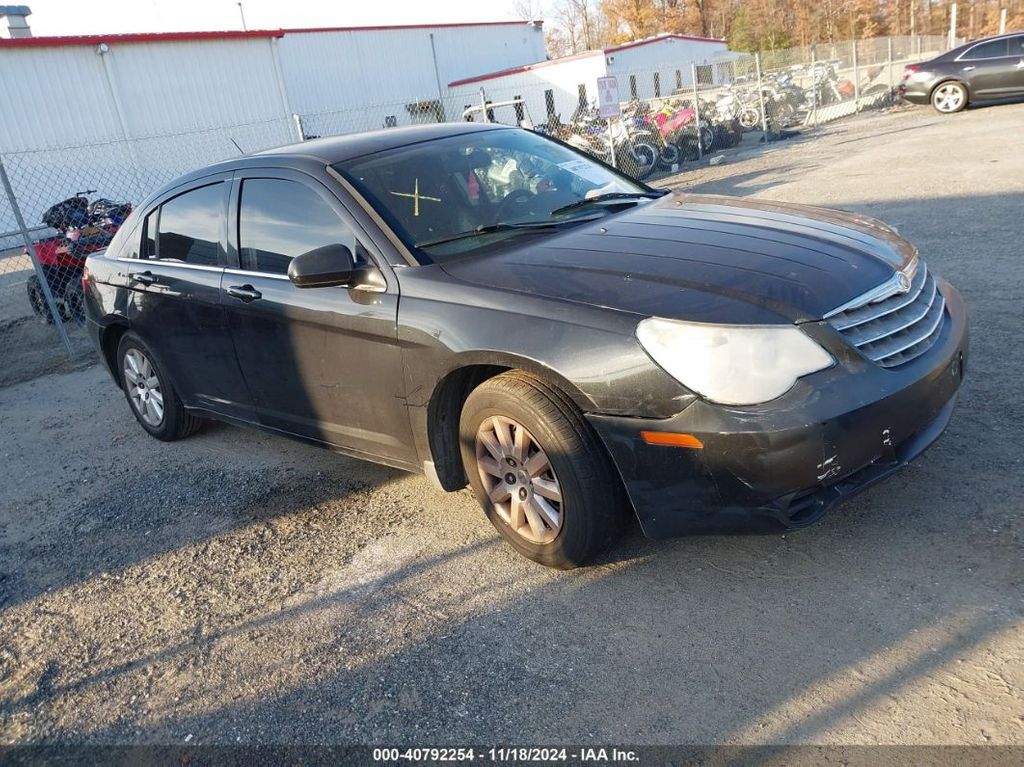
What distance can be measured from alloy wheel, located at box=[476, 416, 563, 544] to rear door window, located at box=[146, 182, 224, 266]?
2.03 meters

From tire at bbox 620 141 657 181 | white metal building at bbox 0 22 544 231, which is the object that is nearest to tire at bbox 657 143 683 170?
tire at bbox 620 141 657 181

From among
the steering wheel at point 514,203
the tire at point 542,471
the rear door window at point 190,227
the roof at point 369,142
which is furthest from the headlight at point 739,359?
the rear door window at point 190,227

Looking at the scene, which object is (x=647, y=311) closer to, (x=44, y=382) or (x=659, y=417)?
(x=659, y=417)

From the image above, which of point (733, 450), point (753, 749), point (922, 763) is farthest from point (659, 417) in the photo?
point (922, 763)

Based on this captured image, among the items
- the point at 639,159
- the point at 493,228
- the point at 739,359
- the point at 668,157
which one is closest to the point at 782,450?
the point at 739,359

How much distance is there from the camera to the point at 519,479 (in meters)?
3.32

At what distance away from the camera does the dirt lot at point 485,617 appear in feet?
8.45

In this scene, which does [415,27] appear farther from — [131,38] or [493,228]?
[493,228]

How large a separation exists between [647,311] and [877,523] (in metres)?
1.35

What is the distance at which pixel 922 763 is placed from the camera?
7.29 ft

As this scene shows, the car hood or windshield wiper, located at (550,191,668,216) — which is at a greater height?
windshield wiper, located at (550,191,668,216)

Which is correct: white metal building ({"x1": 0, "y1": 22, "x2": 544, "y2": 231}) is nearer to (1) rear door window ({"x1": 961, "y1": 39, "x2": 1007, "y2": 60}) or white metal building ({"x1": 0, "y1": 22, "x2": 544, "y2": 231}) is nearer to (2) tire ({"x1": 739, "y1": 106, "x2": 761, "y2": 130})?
(2) tire ({"x1": 739, "y1": 106, "x2": 761, "y2": 130})

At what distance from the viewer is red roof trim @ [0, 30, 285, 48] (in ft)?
68.8

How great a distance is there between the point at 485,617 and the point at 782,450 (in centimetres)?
129
